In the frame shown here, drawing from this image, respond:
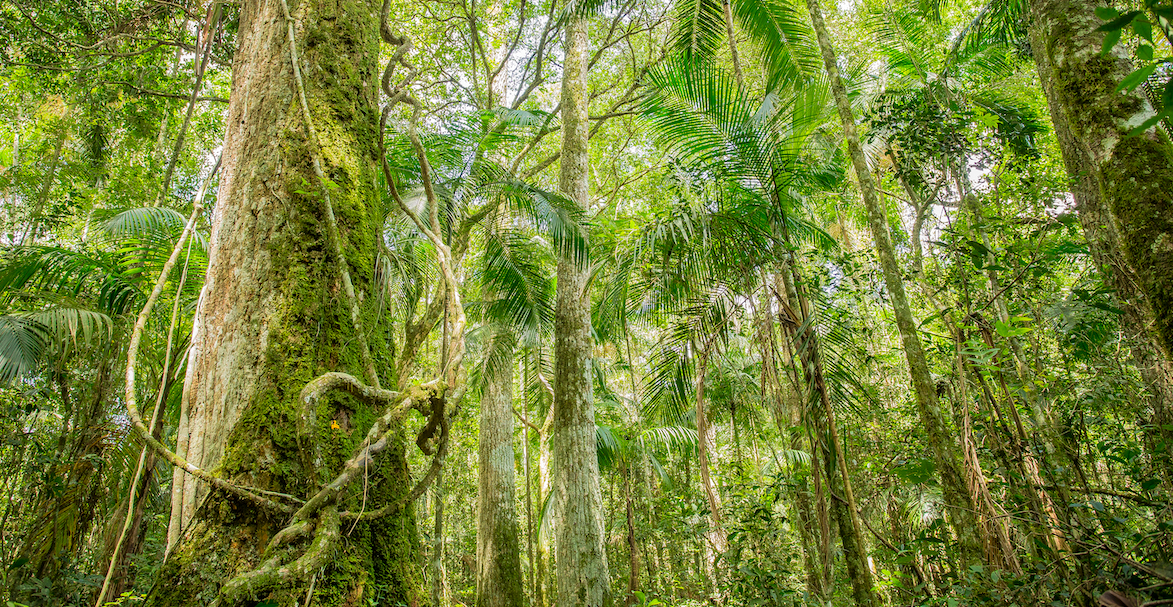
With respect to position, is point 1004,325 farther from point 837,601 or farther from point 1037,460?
point 837,601

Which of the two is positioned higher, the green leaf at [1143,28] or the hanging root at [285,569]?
the green leaf at [1143,28]

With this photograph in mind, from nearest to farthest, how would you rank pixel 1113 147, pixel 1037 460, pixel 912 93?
pixel 1113 147
pixel 1037 460
pixel 912 93

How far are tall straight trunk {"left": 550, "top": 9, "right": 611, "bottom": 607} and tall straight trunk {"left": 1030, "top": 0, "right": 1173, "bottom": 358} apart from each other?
3.38m

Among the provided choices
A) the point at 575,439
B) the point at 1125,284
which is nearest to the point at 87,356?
the point at 575,439

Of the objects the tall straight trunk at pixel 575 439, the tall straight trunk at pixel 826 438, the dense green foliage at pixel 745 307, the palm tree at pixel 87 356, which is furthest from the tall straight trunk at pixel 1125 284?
the palm tree at pixel 87 356

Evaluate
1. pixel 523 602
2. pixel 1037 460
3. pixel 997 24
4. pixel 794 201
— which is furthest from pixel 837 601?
pixel 997 24

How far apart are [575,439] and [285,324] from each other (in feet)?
10.3

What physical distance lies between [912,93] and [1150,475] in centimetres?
343

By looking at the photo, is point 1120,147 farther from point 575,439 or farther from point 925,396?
point 575,439

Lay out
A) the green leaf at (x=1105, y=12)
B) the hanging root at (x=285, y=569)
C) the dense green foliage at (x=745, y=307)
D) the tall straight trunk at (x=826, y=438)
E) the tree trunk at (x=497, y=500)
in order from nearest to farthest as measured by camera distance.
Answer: the green leaf at (x=1105, y=12)
the hanging root at (x=285, y=569)
the dense green foliage at (x=745, y=307)
the tall straight trunk at (x=826, y=438)
the tree trunk at (x=497, y=500)

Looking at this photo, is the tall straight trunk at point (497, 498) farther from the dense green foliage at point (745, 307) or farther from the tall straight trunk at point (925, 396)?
the tall straight trunk at point (925, 396)

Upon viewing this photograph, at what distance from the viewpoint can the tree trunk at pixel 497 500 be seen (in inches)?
273

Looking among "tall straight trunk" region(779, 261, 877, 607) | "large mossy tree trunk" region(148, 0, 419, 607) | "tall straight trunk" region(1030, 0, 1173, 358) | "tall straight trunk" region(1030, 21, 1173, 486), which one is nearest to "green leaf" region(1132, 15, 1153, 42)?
"tall straight trunk" region(1030, 0, 1173, 358)

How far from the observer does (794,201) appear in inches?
175
